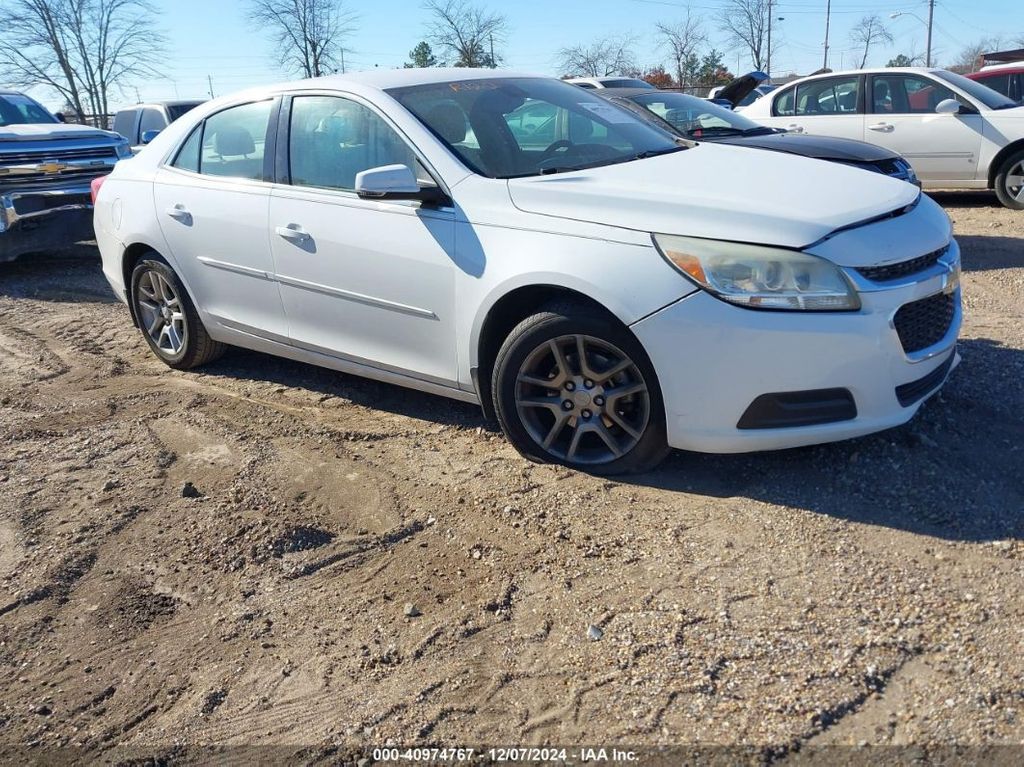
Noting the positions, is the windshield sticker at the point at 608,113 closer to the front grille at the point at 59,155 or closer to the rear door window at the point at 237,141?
the rear door window at the point at 237,141

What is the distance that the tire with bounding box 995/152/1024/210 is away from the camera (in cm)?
975

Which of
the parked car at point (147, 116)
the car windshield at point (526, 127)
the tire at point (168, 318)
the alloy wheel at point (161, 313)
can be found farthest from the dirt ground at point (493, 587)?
the parked car at point (147, 116)

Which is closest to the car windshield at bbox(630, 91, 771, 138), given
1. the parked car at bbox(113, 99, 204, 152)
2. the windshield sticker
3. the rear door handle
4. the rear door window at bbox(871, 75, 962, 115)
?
the rear door window at bbox(871, 75, 962, 115)

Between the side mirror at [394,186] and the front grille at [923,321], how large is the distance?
6.17 ft

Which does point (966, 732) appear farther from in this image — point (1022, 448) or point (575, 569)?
point (1022, 448)

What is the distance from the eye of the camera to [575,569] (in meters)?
3.16

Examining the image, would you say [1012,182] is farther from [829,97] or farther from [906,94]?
[829,97]

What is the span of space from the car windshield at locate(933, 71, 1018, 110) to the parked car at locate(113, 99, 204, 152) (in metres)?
11.3

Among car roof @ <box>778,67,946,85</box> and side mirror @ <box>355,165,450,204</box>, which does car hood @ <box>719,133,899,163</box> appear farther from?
side mirror @ <box>355,165,450,204</box>

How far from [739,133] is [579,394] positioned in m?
5.40

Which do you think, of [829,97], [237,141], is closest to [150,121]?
[829,97]

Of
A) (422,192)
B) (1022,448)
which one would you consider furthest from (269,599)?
(1022,448)

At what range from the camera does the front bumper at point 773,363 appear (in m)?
3.22

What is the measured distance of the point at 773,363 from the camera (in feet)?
10.7
